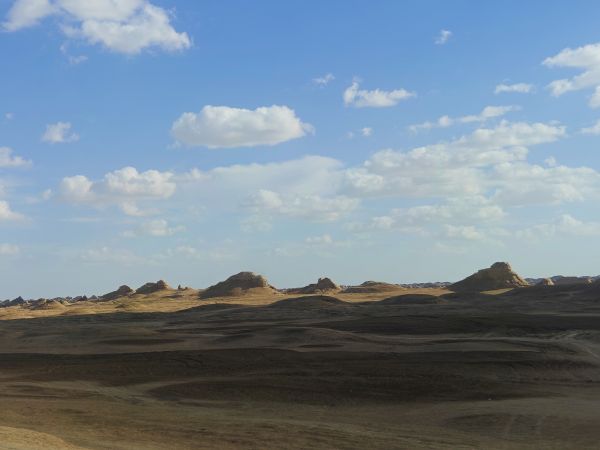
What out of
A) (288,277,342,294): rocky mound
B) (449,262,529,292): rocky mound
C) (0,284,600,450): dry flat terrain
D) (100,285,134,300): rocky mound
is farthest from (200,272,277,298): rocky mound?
(0,284,600,450): dry flat terrain

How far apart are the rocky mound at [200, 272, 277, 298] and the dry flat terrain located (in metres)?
72.6

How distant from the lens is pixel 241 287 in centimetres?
12069

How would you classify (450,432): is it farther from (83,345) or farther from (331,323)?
(331,323)

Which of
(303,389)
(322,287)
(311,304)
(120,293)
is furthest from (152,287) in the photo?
(303,389)

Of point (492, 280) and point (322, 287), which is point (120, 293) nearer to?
point (322, 287)

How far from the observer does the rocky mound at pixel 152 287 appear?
134 meters

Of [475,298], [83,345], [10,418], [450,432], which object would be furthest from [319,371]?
[475,298]

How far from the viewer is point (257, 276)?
409 ft

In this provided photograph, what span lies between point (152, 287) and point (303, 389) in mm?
Answer: 116741

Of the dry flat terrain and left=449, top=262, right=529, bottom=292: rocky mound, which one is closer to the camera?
the dry flat terrain

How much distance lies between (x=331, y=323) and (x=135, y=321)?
21.7m

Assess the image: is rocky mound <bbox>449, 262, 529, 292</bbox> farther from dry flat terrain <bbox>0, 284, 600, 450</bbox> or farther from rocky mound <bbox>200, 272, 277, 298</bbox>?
dry flat terrain <bbox>0, 284, 600, 450</bbox>

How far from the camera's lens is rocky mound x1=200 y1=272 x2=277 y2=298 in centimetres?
11812

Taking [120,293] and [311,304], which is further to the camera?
[120,293]
